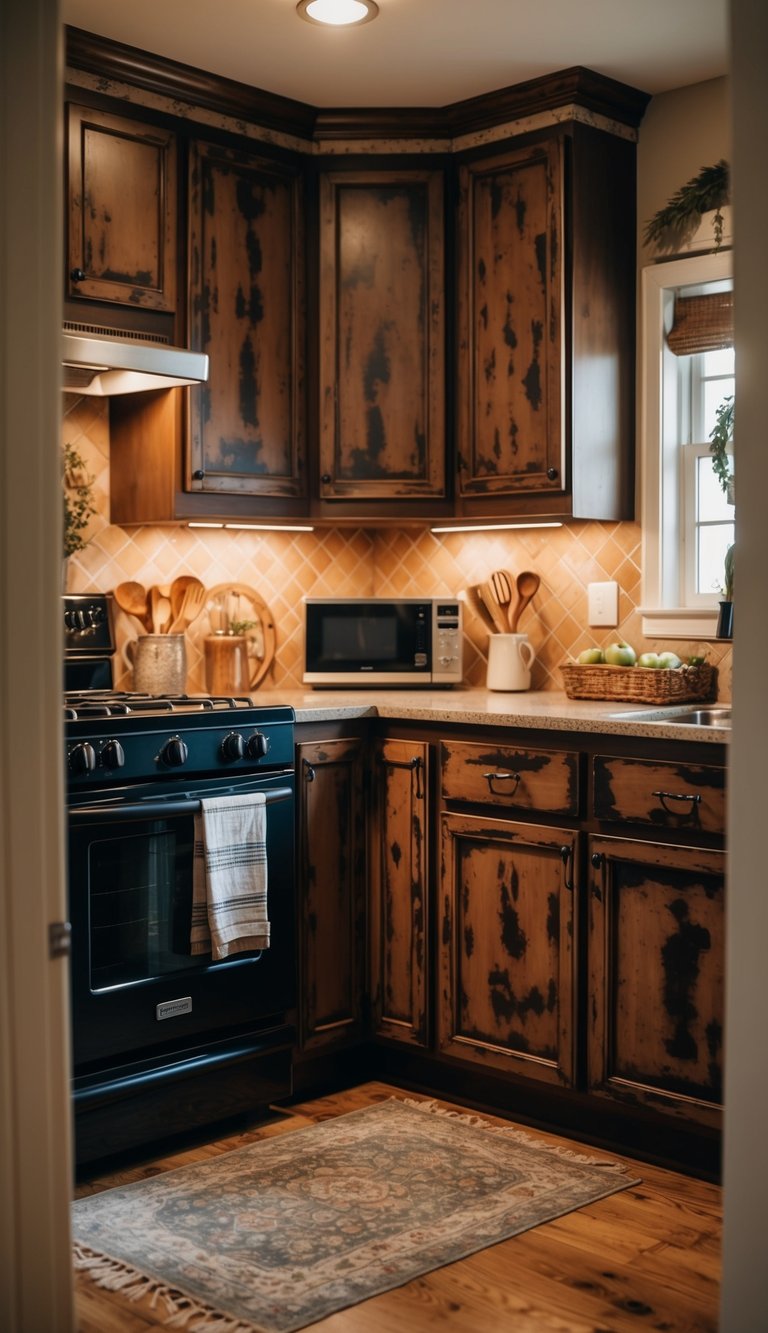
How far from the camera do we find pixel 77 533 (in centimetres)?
356

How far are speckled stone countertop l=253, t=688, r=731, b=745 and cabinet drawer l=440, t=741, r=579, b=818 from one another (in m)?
0.06

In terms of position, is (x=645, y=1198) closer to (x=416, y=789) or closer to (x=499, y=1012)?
(x=499, y=1012)

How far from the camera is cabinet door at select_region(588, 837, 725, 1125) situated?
278cm

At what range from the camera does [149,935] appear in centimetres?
297

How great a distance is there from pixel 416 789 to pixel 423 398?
3.72 ft

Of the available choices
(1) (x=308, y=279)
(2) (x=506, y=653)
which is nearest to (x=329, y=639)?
(2) (x=506, y=653)

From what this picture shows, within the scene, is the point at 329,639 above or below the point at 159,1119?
above

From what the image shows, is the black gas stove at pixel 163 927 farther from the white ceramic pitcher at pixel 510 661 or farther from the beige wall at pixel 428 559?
the white ceramic pitcher at pixel 510 661

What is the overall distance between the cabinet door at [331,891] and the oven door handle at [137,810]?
37 cm

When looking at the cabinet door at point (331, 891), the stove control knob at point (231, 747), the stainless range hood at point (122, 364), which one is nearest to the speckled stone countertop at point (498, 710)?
the cabinet door at point (331, 891)

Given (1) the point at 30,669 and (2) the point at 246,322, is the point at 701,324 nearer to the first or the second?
(2) the point at 246,322

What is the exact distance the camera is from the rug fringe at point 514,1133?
2.95 meters

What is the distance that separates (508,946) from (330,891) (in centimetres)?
49

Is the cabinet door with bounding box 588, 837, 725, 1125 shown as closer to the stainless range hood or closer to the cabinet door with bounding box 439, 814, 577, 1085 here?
the cabinet door with bounding box 439, 814, 577, 1085
